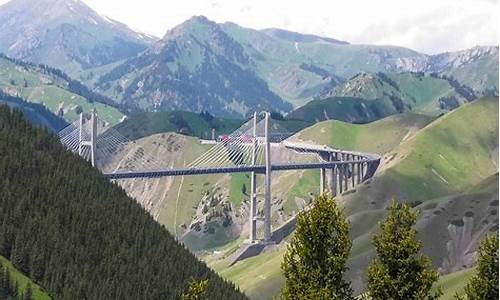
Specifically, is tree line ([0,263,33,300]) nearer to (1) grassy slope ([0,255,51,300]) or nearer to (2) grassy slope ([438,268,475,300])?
(1) grassy slope ([0,255,51,300])

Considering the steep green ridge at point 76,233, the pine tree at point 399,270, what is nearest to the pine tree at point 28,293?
the steep green ridge at point 76,233

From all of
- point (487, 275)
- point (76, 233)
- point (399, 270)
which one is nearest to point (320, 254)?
point (399, 270)

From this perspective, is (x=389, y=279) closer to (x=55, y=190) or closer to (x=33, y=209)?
(x=33, y=209)

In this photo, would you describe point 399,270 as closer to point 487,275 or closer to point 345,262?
point 345,262

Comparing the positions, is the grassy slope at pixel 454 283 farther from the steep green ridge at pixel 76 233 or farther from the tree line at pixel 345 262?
the tree line at pixel 345 262

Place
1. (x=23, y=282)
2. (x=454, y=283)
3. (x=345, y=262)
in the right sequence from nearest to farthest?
(x=345, y=262) < (x=23, y=282) < (x=454, y=283)
